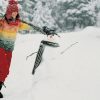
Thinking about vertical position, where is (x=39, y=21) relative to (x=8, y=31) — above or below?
below

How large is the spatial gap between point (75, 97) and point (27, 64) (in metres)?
4.82

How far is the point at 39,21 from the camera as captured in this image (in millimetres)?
43688

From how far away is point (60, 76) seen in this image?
7.55m

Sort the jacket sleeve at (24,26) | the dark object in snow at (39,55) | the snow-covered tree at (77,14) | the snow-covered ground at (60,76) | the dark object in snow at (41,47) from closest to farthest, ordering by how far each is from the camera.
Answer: the snow-covered ground at (60,76), the dark object in snow at (41,47), the jacket sleeve at (24,26), the dark object in snow at (39,55), the snow-covered tree at (77,14)

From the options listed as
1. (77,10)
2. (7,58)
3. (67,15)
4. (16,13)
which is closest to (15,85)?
(7,58)

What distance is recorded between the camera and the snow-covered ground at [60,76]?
650 cm

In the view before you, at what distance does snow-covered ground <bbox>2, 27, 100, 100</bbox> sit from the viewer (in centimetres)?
650

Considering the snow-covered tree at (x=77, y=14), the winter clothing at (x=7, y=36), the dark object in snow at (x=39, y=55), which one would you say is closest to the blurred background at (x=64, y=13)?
the snow-covered tree at (x=77, y=14)

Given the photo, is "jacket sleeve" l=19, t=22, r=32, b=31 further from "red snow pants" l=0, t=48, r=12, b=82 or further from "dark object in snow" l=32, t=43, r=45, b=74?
"red snow pants" l=0, t=48, r=12, b=82

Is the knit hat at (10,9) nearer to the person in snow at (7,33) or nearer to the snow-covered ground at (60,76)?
the person in snow at (7,33)

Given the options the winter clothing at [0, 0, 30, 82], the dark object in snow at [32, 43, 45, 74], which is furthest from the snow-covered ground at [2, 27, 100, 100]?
the winter clothing at [0, 0, 30, 82]

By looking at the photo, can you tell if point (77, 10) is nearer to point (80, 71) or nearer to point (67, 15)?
point (67, 15)

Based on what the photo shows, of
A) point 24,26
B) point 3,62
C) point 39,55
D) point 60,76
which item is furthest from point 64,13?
point 60,76

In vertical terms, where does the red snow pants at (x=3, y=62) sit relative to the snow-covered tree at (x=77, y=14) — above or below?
above
